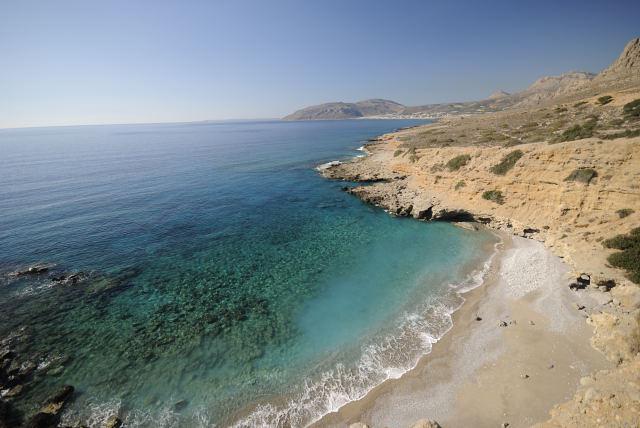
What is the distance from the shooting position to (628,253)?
19.0 meters

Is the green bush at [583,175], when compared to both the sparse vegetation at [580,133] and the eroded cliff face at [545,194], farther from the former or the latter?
the sparse vegetation at [580,133]

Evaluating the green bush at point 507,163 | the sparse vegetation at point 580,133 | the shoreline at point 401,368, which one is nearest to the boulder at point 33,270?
the shoreline at point 401,368

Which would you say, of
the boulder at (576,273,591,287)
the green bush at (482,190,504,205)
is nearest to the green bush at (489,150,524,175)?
the green bush at (482,190,504,205)

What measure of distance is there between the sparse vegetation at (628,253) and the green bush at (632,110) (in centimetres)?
2291

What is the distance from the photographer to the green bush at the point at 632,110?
32.8 m

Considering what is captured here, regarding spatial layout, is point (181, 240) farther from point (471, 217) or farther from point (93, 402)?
point (471, 217)

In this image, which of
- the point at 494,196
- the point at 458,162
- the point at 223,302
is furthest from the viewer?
the point at 458,162

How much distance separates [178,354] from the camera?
1625cm

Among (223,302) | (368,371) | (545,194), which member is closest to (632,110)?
(545,194)

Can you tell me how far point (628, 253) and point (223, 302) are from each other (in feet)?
95.0

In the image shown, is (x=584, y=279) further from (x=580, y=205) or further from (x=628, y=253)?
(x=580, y=205)

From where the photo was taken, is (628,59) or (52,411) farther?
(628,59)

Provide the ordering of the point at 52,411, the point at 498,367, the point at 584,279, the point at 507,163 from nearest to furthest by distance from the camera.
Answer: the point at 52,411
the point at 498,367
the point at 584,279
the point at 507,163

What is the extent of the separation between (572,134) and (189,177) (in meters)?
61.9
